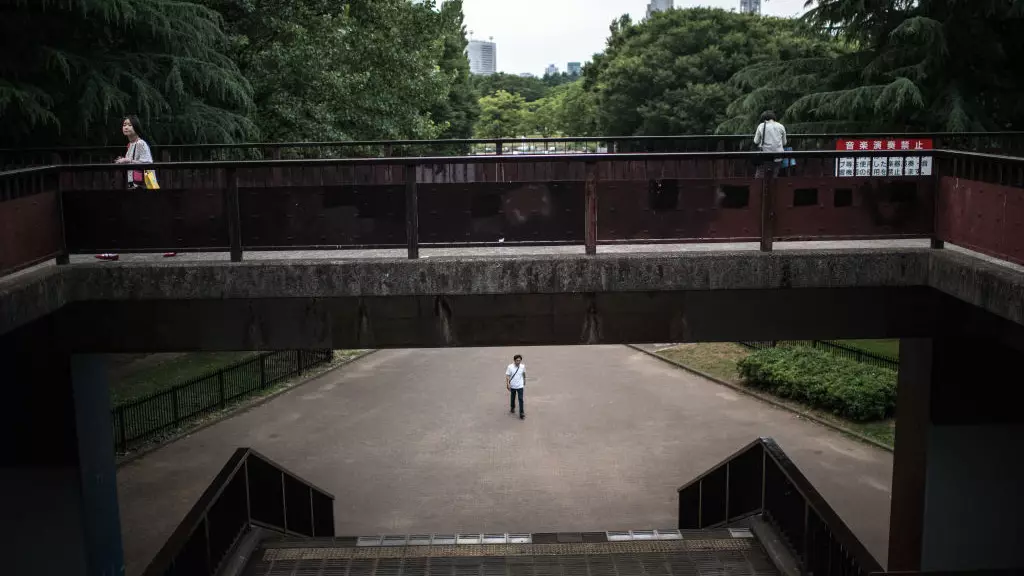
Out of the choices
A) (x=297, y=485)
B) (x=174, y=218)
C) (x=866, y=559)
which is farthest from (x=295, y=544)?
(x=866, y=559)

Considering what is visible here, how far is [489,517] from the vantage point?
14906 millimetres

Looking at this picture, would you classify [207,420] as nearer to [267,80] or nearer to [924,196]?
[267,80]

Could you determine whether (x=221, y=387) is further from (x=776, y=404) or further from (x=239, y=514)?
(x=776, y=404)

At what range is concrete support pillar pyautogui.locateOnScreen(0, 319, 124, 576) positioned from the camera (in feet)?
31.0

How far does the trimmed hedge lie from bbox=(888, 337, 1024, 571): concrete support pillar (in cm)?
936

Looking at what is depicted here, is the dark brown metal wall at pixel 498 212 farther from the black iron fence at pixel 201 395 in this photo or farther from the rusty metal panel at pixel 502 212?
the black iron fence at pixel 201 395

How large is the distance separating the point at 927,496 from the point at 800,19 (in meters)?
16.0

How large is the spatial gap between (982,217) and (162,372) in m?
20.9

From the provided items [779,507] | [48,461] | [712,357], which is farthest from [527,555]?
[712,357]

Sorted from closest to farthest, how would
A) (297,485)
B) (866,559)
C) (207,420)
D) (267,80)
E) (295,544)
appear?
(866,559)
(295,544)
(297,485)
(207,420)
(267,80)

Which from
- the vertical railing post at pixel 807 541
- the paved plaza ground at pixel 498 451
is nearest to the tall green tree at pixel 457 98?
the paved plaza ground at pixel 498 451

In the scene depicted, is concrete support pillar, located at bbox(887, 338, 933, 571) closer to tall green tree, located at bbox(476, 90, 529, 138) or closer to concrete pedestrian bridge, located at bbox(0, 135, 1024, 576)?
concrete pedestrian bridge, located at bbox(0, 135, 1024, 576)

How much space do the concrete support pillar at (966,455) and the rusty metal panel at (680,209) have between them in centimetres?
285

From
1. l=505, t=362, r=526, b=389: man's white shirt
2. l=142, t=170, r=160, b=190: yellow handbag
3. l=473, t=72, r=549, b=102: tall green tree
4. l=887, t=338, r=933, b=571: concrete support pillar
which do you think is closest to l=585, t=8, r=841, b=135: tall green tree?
l=505, t=362, r=526, b=389: man's white shirt
